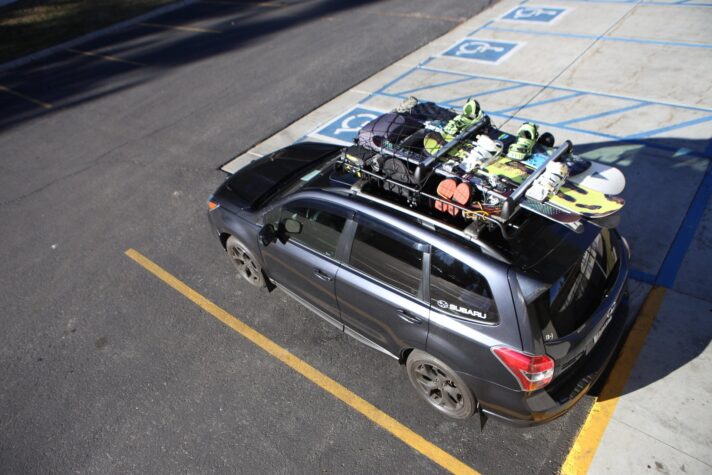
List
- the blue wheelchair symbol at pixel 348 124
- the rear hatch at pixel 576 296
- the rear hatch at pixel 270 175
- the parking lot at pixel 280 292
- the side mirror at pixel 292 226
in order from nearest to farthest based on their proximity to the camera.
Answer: the rear hatch at pixel 576 296 → the parking lot at pixel 280 292 → the side mirror at pixel 292 226 → the rear hatch at pixel 270 175 → the blue wheelchair symbol at pixel 348 124

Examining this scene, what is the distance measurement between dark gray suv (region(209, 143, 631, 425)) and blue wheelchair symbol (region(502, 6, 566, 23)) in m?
10.2

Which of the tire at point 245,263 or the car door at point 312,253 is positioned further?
the tire at point 245,263

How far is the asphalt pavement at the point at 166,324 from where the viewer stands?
14.1ft

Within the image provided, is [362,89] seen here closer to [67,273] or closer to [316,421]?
[67,273]

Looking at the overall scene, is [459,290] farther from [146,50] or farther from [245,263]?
[146,50]

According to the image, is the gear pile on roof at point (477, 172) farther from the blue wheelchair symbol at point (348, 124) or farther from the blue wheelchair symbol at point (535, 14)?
the blue wheelchair symbol at point (535, 14)

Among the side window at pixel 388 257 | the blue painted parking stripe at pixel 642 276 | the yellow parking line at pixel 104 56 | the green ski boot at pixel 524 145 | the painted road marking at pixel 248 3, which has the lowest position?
the yellow parking line at pixel 104 56

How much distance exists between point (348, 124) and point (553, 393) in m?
6.72

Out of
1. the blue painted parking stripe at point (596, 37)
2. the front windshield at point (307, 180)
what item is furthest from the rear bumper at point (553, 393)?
the blue painted parking stripe at point (596, 37)

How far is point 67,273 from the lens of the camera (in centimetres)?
670

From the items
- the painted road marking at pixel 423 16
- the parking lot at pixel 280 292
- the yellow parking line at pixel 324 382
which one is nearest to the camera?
the yellow parking line at pixel 324 382

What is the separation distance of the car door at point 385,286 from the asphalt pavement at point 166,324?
731 millimetres

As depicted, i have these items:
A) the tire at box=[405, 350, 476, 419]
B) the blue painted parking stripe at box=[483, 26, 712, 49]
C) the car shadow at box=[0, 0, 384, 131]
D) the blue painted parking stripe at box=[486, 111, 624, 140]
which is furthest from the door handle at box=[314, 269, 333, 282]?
the blue painted parking stripe at box=[483, 26, 712, 49]

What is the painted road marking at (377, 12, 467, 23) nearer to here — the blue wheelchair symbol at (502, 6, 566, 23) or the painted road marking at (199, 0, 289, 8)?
the blue wheelchair symbol at (502, 6, 566, 23)
